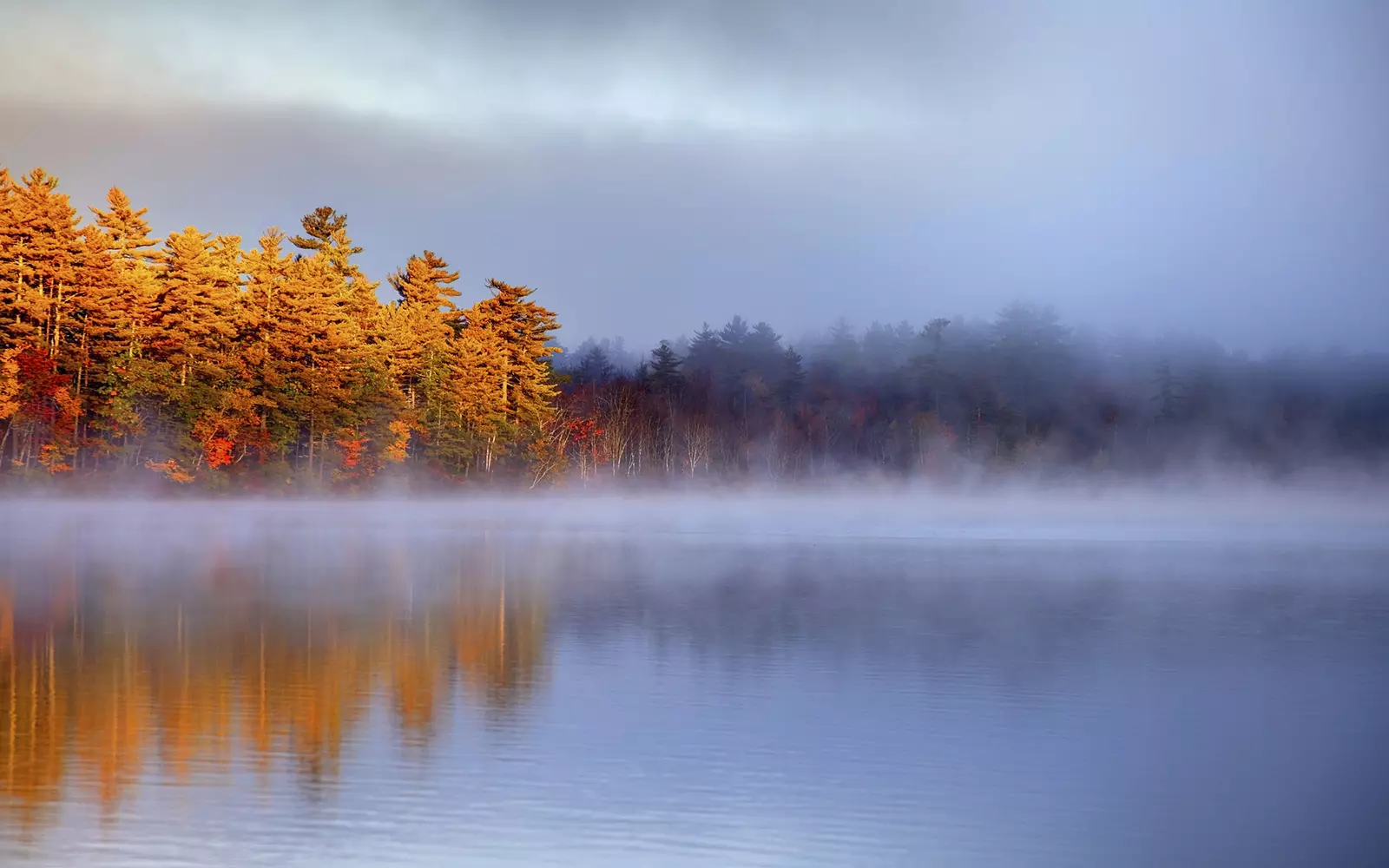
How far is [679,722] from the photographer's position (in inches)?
348

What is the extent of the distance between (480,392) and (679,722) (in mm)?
48960

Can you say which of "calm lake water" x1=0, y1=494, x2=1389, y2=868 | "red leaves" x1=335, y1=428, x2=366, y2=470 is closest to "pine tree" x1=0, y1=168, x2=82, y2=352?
"red leaves" x1=335, y1=428, x2=366, y2=470

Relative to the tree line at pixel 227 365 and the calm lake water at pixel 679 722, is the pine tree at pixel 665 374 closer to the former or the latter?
the tree line at pixel 227 365

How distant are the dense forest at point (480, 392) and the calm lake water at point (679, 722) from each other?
28.5 m

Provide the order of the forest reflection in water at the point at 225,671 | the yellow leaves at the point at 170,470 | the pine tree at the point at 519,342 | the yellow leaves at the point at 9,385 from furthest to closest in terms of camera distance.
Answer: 1. the pine tree at the point at 519,342
2. the yellow leaves at the point at 170,470
3. the yellow leaves at the point at 9,385
4. the forest reflection in water at the point at 225,671

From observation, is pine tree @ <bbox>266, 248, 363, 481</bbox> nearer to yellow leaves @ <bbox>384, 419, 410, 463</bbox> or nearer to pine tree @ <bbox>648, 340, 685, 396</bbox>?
yellow leaves @ <bbox>384, 419, 410, 463</bbox>

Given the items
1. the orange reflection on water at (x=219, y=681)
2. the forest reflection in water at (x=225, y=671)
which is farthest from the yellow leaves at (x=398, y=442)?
the orange reflection on water at (x=219, y=681)

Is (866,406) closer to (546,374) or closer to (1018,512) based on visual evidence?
(546,374)

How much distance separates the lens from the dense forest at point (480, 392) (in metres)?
46.0

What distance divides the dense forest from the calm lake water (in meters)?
28.5

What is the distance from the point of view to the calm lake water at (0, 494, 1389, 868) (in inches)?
244

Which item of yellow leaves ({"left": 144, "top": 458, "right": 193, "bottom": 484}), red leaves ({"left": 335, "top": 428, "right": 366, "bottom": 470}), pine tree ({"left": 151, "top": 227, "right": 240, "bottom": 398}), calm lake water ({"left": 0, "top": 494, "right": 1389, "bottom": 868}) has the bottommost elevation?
calm lake water ({"left": 0, "top": 494, "right": 1389, "bottom": 868})

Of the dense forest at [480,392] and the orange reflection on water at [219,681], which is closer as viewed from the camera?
the orange reflection on water at [219,681]

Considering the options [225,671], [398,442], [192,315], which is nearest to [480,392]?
[398,442]
